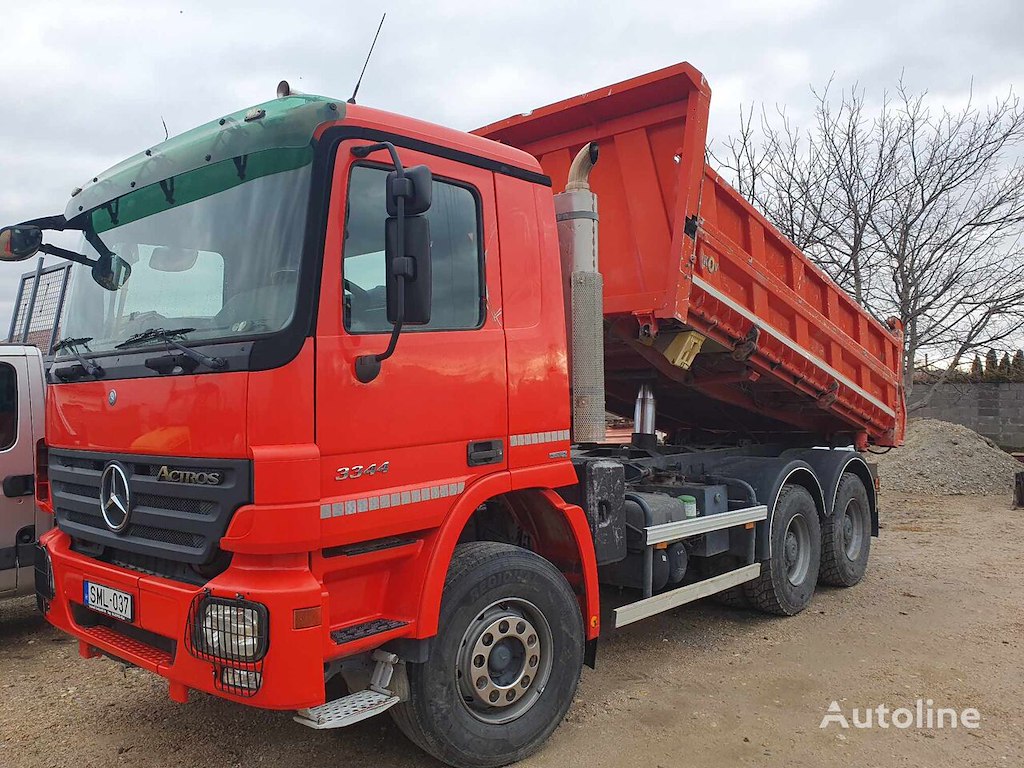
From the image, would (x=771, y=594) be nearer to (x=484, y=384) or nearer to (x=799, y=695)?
(x=799, y=695)

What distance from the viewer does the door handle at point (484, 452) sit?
3434mm

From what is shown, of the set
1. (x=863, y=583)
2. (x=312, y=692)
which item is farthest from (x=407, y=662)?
(x=863, y=583)

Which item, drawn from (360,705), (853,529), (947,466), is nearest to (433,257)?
(360,705)

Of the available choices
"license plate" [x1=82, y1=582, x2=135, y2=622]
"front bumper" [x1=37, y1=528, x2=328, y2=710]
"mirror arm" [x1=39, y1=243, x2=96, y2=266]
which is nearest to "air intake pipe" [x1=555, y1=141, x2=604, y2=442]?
"front bumper" [x1=37, y1=528, x2=328, y2=710]

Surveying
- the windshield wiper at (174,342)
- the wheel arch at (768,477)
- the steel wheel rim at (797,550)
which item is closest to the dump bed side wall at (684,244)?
the wheel arch at (768,477)

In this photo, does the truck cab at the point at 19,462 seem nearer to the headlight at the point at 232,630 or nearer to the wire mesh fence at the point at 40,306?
the wire mesh fence at the point at 40,306

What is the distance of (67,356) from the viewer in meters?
3.71

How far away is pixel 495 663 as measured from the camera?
11.4 feet

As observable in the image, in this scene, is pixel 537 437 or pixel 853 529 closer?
pixel 537 437

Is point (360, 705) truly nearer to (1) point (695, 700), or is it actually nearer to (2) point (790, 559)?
(1) point (695, 700)

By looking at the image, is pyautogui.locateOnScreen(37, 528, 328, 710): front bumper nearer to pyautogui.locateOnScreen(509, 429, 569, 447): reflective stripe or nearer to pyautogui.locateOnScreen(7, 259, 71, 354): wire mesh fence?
pyautogui.locateOnScreen(509, 429, 569, 447): reflective stripe

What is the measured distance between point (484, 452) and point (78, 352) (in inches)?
74.7

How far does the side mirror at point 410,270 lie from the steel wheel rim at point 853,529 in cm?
502

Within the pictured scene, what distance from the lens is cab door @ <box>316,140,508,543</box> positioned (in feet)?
9.73
